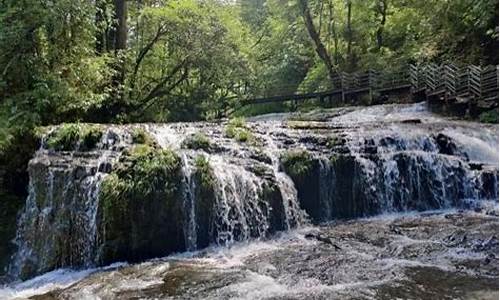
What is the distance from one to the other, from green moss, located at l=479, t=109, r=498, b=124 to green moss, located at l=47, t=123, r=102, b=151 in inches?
Result: 376

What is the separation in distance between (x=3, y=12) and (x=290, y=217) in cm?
723

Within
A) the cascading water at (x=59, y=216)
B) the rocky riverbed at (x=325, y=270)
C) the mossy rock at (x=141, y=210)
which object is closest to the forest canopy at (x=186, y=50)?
the cascading water at (x=59, y=216)

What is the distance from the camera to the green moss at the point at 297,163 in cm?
894

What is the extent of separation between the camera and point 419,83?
17578 millimetres

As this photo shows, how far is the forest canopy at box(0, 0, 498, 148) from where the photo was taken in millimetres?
10305

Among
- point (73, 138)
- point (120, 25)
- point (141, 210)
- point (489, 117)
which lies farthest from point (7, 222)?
point (489, 117)

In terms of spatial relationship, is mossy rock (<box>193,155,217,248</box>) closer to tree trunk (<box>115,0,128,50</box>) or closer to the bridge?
tree trunk (<box>115,0,128,50</box>)

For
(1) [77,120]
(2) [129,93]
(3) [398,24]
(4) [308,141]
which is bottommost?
(4) [308,141]

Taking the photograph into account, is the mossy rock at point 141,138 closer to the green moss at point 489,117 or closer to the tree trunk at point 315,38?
the green moss at point 489,117

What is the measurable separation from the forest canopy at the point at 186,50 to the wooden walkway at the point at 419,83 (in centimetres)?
118

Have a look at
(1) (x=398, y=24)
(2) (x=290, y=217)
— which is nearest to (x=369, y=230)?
(2) (x=290, y=217)

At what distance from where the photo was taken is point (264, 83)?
26.2 metres

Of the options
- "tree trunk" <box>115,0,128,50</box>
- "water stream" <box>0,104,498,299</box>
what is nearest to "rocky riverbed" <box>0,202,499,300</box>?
"water stream" <box>0,104,498,299</box>

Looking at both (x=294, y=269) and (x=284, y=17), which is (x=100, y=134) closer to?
(x=294, y=269)
